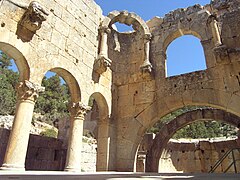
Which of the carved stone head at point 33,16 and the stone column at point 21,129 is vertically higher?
the carved stone head at point 33,16

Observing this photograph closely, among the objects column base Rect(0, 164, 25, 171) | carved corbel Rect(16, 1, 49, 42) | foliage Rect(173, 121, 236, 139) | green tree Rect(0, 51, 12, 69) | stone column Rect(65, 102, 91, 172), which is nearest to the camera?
column base Rect(0, 164, 25, 171)

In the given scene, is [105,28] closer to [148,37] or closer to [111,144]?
[148,37]

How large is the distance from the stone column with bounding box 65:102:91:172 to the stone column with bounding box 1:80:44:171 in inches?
67.3

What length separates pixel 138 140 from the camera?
8.76 meters

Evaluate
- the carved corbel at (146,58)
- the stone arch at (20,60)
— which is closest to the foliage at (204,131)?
the carved corbel at (146,58)

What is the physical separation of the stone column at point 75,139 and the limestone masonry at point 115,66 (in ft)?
0.11

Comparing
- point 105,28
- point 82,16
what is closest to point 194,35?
point 105,28

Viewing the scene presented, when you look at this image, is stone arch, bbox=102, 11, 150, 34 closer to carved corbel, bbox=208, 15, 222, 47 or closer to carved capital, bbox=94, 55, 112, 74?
carved capital, bbox=94, 55, 112, 74

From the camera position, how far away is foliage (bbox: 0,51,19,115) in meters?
23.0

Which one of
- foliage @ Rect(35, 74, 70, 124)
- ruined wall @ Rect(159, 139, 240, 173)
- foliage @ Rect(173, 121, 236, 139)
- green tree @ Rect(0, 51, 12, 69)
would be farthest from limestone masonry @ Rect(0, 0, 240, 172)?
green tree @ Rect(0, 51, 12, 69)

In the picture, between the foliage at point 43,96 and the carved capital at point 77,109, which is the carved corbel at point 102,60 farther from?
the foliage at point 43,96

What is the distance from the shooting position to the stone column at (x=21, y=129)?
Result: 213 inches

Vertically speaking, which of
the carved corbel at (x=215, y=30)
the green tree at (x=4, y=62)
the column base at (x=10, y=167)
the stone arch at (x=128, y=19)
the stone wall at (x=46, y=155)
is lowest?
the column base at (x=10, y=167)

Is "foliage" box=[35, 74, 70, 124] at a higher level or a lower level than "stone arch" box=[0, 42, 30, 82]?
higher
